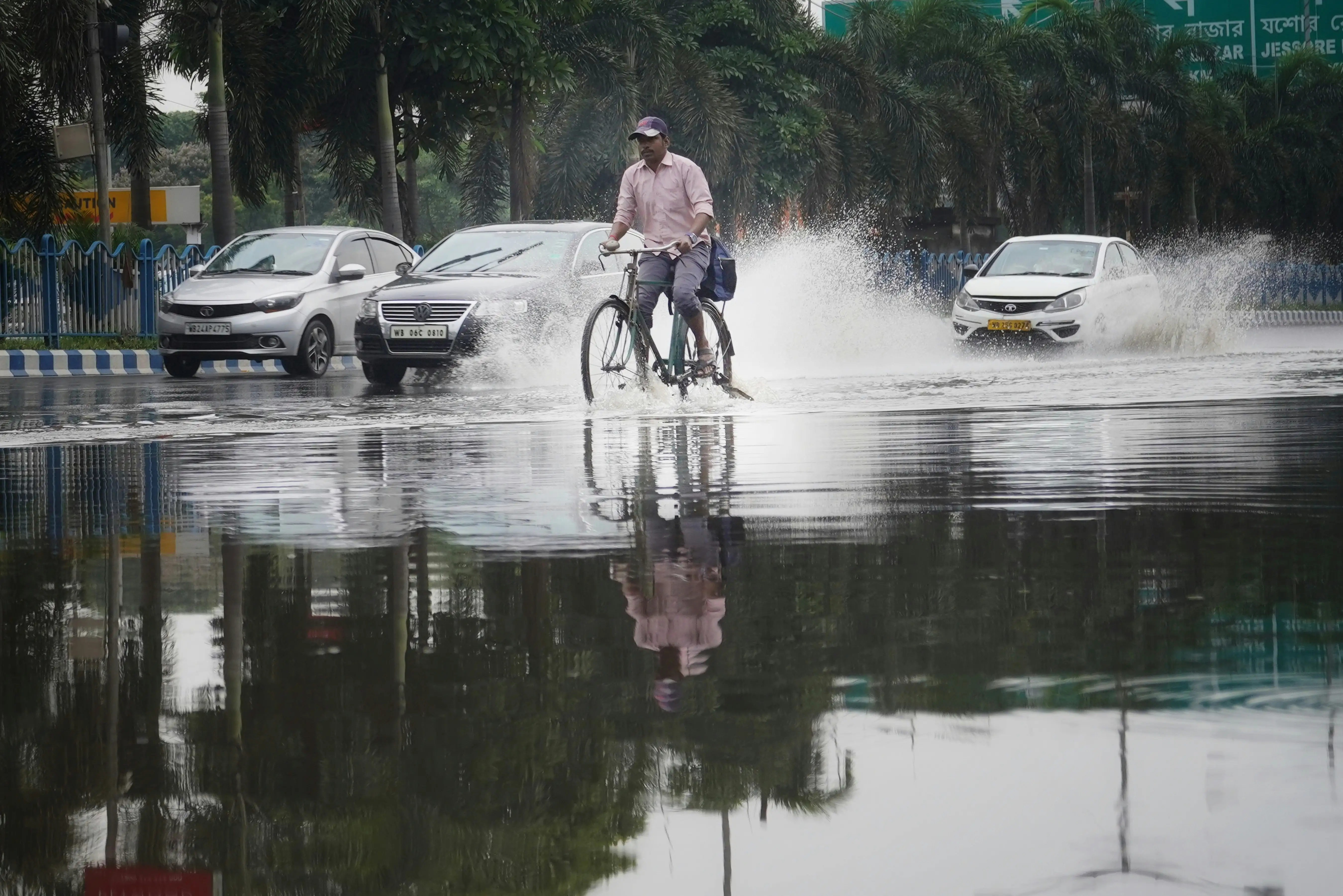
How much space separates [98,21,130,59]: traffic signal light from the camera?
Answer: 2709 centimetres

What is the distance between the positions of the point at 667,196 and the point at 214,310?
1002cm

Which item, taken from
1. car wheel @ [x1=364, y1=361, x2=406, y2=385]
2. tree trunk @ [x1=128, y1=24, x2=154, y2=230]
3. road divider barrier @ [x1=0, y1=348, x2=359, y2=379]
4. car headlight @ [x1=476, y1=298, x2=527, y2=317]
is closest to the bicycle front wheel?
car headlight @ [x1=476, y1=298, x2=527, y2=317]

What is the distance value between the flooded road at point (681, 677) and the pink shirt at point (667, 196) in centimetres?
432

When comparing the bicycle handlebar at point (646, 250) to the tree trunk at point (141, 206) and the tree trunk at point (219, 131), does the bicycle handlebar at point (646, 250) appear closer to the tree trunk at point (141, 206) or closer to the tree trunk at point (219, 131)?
the tree trunk at point (219, 131)

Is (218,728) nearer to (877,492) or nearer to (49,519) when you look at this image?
(49,519)

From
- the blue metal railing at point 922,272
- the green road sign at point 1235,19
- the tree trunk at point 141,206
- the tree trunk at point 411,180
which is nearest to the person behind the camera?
the tree trunk at point 411,180

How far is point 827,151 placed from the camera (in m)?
43.8

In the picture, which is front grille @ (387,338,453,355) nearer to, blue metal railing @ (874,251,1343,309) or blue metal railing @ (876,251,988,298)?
blue metal railing @ (876,251,988,298)

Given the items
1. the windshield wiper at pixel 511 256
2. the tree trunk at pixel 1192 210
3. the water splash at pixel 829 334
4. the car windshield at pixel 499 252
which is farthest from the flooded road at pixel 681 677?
the tree trunk at pixel 1192 210

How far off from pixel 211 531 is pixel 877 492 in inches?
104

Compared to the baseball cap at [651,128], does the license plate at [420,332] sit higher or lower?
lower

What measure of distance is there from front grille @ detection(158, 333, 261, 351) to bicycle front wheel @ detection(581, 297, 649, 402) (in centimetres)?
882

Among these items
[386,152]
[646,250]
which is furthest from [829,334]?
[386,152]

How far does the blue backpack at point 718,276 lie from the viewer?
13.9 metres
